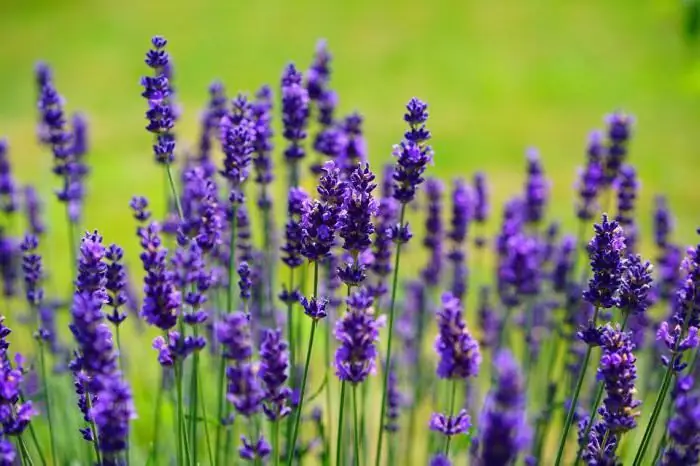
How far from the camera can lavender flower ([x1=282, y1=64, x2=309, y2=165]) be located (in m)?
3.55

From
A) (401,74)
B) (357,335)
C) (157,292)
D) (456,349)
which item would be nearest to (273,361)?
(357,335)

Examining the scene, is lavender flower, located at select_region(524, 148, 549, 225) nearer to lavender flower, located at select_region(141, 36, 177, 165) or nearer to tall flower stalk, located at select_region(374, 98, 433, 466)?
tall flower stalk, located at select_region(374, 98, 433, 466)

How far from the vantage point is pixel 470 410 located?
521 centimetres

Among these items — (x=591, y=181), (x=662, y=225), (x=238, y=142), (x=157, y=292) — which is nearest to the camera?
(x=157, y=292)

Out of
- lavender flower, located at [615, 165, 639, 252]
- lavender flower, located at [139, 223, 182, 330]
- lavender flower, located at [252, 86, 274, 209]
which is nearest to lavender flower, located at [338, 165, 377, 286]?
lavender flower, located at [139, 223, 182, 330]

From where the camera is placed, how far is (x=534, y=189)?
5.12 metres

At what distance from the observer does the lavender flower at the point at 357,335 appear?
7.44 feet

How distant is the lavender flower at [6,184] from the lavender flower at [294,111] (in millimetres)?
1852

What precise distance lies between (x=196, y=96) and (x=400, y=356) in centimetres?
974

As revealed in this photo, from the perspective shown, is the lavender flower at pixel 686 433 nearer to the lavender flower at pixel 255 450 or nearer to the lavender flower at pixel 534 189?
the lavender flower at pixel 255 450

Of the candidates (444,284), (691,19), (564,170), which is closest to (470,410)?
(444,284)

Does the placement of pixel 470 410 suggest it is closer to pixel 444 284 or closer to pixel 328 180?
pixel 444 284

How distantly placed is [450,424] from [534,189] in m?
2.72

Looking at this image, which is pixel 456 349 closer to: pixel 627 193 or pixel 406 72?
pixel 627 193
